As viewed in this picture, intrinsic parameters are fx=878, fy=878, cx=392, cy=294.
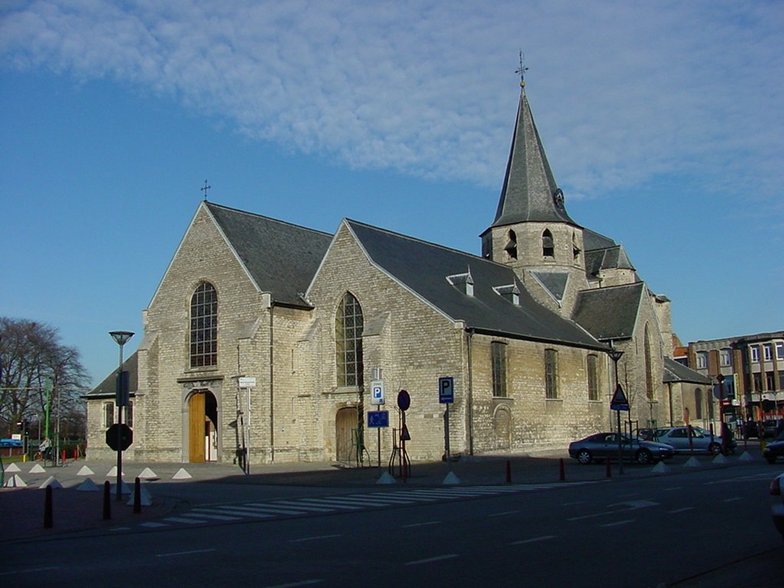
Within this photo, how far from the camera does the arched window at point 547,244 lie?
53094 mm

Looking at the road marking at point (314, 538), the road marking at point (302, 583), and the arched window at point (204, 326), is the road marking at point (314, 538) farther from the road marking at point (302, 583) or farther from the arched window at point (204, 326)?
the arched window at point (204, 326)

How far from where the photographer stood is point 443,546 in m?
12.0

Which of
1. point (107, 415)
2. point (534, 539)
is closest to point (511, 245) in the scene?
point (107, 415)

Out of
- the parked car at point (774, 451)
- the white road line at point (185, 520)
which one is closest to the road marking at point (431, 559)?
the white road line at point (185, 520)

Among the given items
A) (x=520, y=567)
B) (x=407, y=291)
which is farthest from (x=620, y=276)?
(x=520, y=567)

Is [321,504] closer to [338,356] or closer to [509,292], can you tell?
[338,356]

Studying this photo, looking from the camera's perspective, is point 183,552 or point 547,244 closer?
point 183,552

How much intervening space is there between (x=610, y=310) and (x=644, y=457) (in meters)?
18.2

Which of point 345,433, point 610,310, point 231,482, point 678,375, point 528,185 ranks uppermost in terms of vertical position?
point 528,185

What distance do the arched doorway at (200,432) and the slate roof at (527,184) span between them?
21.5 meters

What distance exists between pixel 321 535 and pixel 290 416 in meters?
26.9

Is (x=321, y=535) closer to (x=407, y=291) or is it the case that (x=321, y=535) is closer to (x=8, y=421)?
Answer: (x=407, y=291)

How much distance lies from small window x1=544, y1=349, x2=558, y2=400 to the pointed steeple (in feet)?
36.9

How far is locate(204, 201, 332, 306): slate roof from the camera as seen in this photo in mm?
41188
